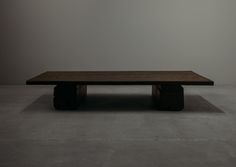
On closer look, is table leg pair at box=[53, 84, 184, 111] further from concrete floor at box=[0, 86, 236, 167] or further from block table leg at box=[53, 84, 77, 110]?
concrete floor at box=[0, 86, 236, 167]

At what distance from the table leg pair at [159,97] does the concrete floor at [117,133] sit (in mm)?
107

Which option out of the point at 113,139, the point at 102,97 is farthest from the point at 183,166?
the point at 102,97

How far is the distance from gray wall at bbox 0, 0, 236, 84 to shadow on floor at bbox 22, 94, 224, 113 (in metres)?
1.23

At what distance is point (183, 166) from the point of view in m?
2.11

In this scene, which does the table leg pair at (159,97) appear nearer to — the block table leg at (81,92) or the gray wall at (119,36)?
the block table leg at (81,92)

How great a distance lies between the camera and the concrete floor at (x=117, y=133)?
223 centimetres

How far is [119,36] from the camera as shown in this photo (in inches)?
229

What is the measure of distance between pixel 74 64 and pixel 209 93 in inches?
87.6

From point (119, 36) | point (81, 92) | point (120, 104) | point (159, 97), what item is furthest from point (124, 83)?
point (119, 36)

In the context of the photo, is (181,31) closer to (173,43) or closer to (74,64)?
(173,43)

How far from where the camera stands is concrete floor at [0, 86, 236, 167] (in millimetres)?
2231

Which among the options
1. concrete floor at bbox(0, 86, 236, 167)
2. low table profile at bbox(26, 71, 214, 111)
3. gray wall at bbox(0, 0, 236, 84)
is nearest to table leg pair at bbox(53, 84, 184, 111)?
low table profile at bbox(26, 71, 214, 111)

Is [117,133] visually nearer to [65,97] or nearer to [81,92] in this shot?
[65,97]

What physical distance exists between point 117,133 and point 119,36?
3.17 metres
